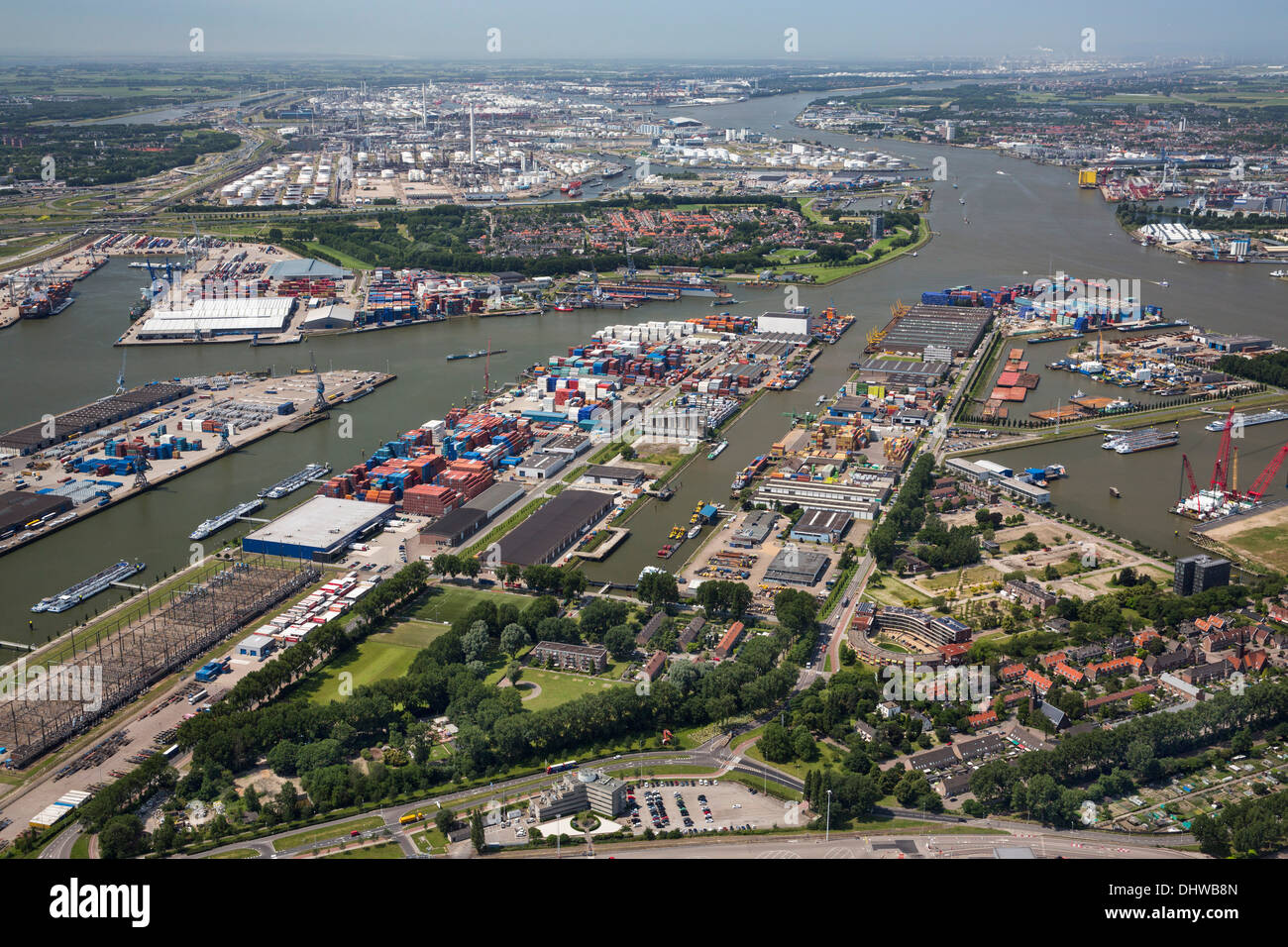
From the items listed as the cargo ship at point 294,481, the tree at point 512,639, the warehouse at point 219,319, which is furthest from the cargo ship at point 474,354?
the tree at point 512,639

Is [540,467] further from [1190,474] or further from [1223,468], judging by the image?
[1223,468]

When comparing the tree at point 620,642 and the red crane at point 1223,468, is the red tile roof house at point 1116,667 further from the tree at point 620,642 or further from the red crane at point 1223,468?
the red crane at point 1223,468

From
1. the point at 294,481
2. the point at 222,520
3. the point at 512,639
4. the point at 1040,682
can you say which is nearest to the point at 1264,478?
the point at 1040,682

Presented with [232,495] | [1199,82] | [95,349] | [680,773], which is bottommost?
[680,773]

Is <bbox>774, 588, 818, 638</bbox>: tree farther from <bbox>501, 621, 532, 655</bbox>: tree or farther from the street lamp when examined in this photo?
the street lamp

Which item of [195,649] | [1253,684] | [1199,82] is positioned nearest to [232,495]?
[195,649]

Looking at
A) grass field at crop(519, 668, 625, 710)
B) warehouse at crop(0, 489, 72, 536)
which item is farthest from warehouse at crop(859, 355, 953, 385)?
warehouse at crop(0, 489, 72, 536)
